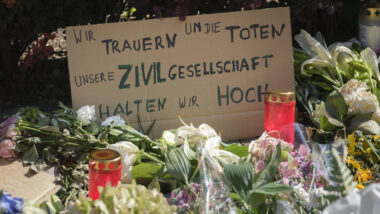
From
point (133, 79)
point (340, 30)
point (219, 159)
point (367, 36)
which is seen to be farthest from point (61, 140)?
point (340, 30)

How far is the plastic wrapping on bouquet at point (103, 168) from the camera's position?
1452mm

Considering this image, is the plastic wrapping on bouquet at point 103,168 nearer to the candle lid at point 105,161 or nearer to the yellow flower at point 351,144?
the candle lid at point 105,161

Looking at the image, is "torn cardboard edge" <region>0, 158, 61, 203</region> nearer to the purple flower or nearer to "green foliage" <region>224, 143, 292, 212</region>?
the purple flower

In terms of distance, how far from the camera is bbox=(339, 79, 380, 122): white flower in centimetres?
203

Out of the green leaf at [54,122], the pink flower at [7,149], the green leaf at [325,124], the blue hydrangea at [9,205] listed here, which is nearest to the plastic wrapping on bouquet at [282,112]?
the green leaf at [325,124]

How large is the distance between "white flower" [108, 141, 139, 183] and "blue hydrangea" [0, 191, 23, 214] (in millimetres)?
620

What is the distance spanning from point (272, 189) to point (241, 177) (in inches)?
3.8

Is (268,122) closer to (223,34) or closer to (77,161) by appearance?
(223,34)

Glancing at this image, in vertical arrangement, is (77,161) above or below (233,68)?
below

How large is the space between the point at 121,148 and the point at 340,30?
69.5 inches

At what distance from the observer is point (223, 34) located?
90.2 inches

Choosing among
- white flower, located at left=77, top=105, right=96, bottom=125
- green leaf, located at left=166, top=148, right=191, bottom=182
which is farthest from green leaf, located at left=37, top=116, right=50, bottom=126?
green leaf, located at left=166, top=148, right=191, bottom=182

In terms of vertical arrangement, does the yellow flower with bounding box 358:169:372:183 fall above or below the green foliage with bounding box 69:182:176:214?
below

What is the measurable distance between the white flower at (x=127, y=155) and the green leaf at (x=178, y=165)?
129 mm
